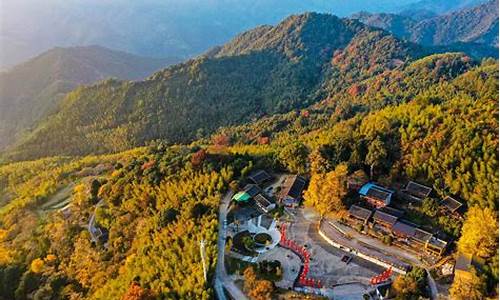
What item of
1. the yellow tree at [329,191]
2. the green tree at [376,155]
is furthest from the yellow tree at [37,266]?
the green tree at [376,155]

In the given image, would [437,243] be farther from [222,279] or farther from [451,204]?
[222,279]

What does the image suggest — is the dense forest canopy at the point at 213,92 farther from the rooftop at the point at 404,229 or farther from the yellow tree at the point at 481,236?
the yellow tree at the point at 481,236

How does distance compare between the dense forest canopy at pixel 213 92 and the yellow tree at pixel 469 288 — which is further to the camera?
the dense forest canopy at pixel 213 92

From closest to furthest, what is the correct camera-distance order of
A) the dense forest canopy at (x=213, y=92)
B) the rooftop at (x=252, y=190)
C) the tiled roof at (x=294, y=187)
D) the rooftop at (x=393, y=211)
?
the rooftop at (x=393, y=211)
the tiled roof at (x=294, y=187)
the rooftop at (x=252, y=190)
the dense forest canopy at (x=213, y=92)

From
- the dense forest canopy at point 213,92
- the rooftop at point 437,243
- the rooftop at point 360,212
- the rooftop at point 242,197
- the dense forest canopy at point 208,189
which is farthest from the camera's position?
the dense forest canopy at point 213,92

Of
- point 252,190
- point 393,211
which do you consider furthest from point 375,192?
point 252,190

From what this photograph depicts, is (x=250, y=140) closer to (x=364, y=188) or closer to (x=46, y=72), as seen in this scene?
(x=364, y=188)
